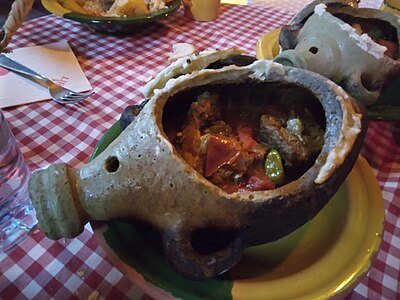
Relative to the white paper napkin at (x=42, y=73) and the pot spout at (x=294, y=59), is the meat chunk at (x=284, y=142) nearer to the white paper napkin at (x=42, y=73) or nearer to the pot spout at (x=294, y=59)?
the pot spout at (x=294, y=59)

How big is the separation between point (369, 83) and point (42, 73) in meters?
0.55

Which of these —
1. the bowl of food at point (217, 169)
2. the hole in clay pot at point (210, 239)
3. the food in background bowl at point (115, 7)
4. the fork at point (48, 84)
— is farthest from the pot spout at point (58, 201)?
the food in background bowl at point (115, 7)

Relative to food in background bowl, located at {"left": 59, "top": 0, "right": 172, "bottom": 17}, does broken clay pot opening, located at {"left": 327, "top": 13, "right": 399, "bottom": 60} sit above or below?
above

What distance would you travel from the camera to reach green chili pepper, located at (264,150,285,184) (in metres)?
0.39

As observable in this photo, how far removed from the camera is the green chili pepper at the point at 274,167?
1.29 feet

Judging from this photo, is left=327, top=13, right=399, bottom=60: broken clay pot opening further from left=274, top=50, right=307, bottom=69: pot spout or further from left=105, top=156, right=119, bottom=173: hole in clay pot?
left=105, top=156, right=119, bottom=173: hole in clay pot

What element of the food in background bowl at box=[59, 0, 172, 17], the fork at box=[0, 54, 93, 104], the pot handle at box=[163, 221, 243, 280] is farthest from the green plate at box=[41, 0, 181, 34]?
the pot handle at box=[163, 221, 243, 280]

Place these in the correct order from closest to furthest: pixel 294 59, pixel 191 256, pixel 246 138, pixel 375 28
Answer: pixel 191 256, pixel 246 138, pixel 294 59, pixel 375 28

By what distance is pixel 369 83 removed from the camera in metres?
0.58

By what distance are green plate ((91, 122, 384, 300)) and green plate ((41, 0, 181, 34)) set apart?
537mm

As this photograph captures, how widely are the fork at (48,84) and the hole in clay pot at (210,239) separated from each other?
1.34 ft

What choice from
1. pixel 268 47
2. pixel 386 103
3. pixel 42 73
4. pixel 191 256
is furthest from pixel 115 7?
pixel 191 256

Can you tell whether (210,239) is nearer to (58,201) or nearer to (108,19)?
(58,201)

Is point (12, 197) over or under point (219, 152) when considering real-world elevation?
under
